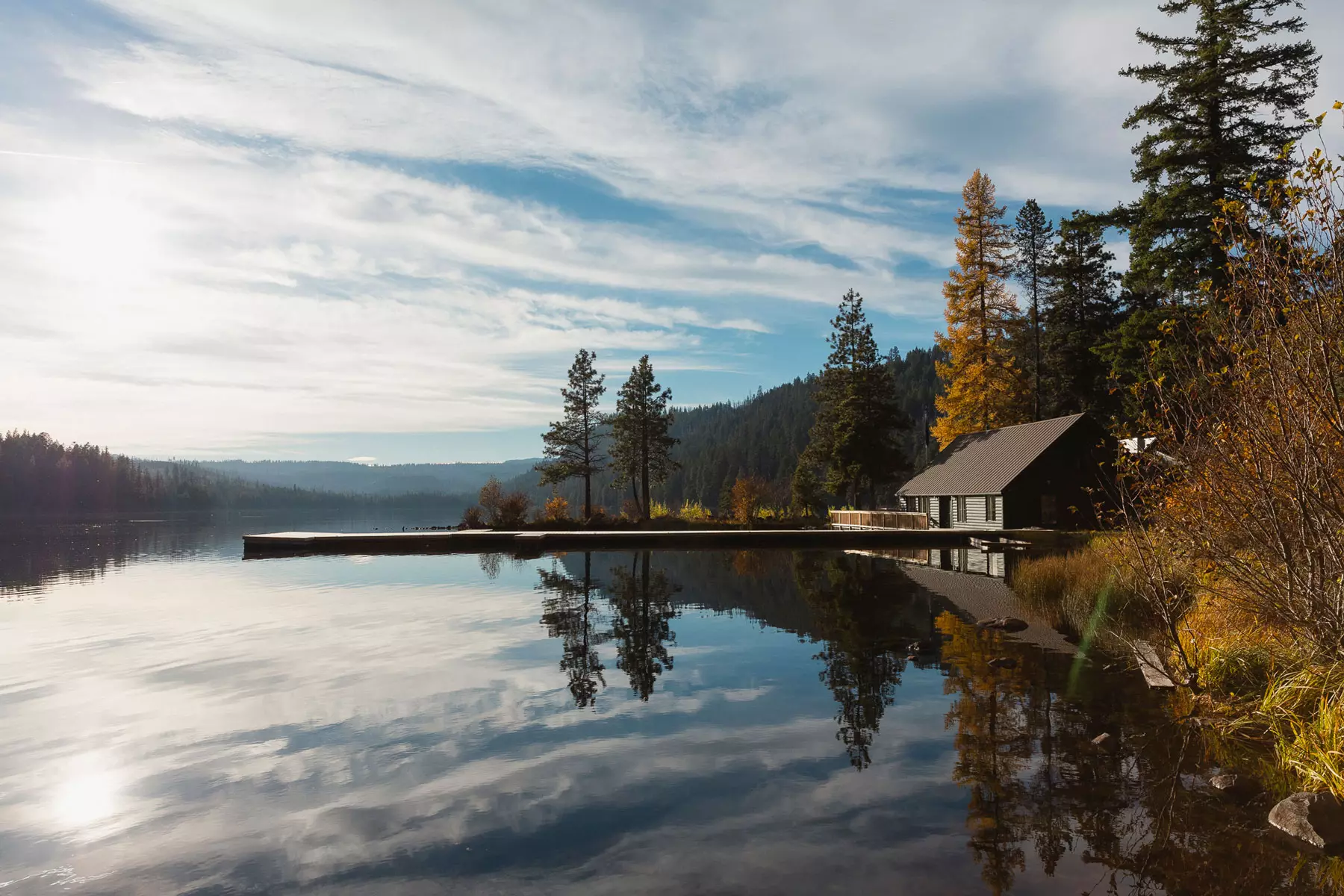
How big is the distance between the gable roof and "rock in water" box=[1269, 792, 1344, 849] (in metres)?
32.7

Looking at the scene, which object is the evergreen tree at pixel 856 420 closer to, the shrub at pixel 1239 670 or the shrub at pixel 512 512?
the shrub at pixel 512 512

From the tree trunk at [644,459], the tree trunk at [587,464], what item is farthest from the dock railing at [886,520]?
the tree trunk at [587,464]

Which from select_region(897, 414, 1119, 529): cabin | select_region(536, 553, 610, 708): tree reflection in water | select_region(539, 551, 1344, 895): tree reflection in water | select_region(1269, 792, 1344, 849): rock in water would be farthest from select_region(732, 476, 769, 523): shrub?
select_region(1269, 792, 1344, 849): rock in water

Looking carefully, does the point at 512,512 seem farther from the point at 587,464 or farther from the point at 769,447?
→ the point at 769,447

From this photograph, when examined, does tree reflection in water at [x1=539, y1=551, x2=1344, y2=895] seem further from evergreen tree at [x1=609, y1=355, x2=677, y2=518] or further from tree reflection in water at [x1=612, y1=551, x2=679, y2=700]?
evergreen tree at [x1=609, y1=355, x2=677, y2=518]

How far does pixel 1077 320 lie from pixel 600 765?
48251mm

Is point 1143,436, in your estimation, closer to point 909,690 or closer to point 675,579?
point 909,690

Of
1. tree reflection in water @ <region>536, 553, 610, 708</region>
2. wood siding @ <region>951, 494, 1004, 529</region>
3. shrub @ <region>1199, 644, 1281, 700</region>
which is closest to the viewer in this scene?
shrub @ <region>1199, 644, 1281, 700</region>

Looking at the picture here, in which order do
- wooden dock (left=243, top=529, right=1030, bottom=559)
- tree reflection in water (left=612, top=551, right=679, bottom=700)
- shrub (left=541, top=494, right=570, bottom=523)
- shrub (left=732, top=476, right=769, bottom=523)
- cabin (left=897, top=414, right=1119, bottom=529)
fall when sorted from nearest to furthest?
1. tree reflection in water (left=612, top=551, right=679, bottom=700)
2. wooden dock (left=243, top=529, right=1030, bottom=559)
3. cabin (left=897, top=414, right=1119, bottom=529)
4. shrub (left=541, top=494, right=570, bottom=523)
5. shrub (left=732, top=476, right=769, bottom=523)

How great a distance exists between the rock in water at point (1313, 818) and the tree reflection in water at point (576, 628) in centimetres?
811

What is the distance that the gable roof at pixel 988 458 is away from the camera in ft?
129

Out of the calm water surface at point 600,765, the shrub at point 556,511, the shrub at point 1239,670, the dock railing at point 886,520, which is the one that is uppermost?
the shrub at point 556,511

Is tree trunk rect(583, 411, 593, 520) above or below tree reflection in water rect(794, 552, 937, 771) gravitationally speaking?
above

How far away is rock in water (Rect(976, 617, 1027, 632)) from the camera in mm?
16578
